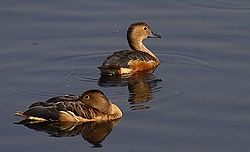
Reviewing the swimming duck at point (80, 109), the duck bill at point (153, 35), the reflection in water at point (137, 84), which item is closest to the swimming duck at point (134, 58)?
the duck bill at point (153, 35)

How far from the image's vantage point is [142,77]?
16375 millimetres

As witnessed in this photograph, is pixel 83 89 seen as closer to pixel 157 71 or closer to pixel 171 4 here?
pixel 157 71

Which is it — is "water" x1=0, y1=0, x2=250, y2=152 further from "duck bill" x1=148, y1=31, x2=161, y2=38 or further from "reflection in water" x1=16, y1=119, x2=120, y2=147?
"duck bill" x1=148, y1=31, x2=161, y2=38

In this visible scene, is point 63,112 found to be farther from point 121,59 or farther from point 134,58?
point 134,58

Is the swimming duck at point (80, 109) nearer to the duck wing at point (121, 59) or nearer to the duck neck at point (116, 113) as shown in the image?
the duck neck at point (116, 113)

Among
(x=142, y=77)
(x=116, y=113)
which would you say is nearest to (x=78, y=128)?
(x=116, y=113)

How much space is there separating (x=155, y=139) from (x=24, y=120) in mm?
1958

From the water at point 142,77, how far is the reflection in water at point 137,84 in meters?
0.02

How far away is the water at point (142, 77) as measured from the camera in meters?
12.9

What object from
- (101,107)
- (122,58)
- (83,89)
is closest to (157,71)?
(122,58)

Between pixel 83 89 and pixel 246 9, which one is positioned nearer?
pixel 83 89

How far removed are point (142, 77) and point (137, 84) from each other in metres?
0.62

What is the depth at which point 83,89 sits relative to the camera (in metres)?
15.2

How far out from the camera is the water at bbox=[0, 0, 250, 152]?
12938mm
